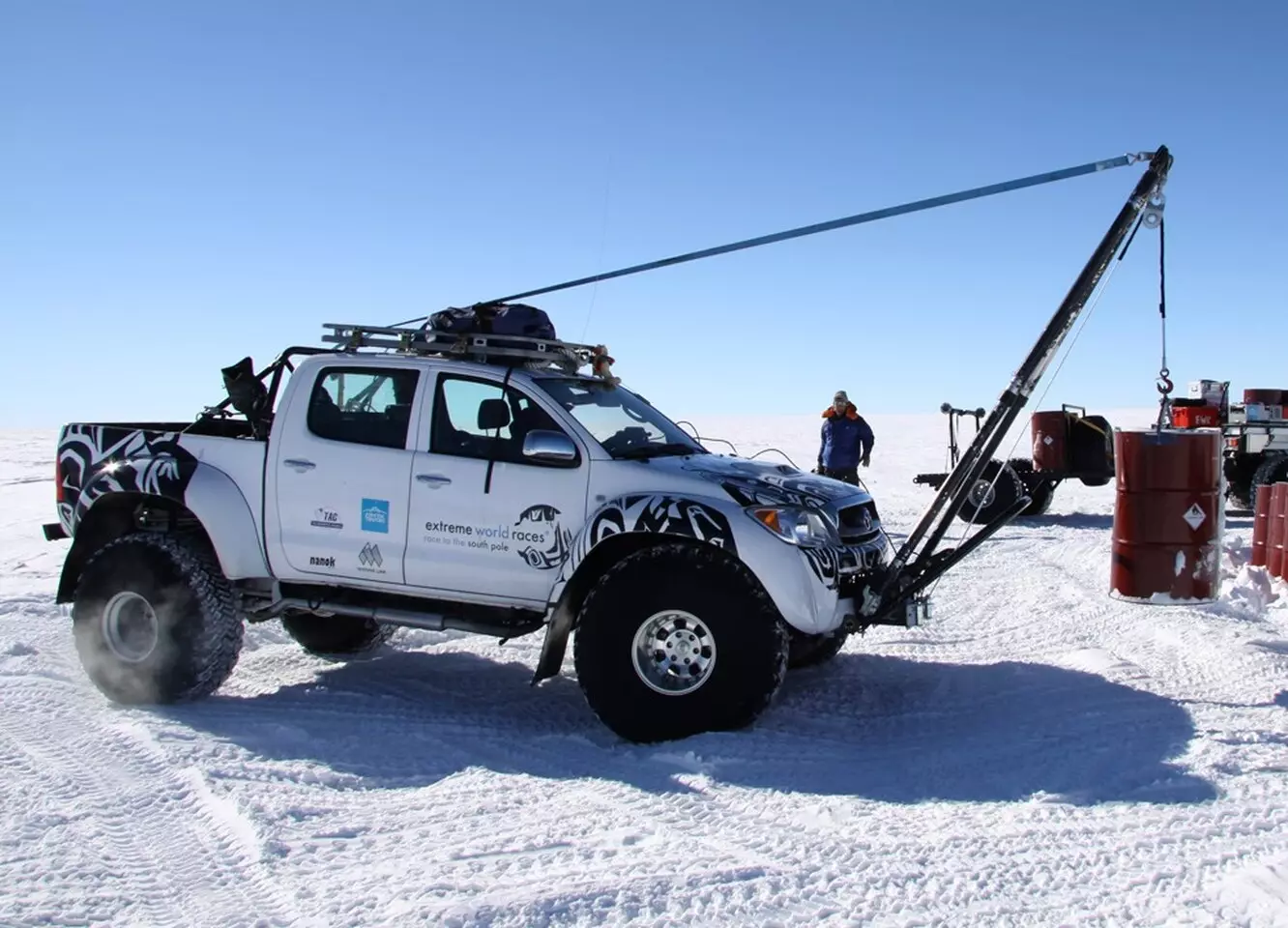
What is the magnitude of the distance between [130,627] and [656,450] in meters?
3.16

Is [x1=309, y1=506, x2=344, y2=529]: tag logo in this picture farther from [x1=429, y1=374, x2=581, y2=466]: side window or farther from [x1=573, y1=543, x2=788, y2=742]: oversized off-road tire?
[x1=573, y1=543, x2=788, y2=742]: oversized off-road tire

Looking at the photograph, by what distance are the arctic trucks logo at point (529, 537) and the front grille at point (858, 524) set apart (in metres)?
1.43

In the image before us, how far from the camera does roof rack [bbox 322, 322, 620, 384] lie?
6283 mm

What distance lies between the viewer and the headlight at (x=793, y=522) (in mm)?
5387

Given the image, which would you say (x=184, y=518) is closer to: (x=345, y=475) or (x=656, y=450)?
(x=345, y=475)

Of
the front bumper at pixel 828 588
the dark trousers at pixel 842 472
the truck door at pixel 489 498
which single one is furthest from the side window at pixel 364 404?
the dark trousers at pixel 842 472

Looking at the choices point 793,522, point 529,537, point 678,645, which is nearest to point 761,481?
point 793,522

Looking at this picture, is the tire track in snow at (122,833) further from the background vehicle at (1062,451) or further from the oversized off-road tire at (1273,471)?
the oversized off-road tire at (1273,471)

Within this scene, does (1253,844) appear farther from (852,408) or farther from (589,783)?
(852,408)

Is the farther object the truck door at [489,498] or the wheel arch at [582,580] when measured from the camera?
Result: the truck door at [489,498]

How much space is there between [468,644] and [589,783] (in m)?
Result: 3.42

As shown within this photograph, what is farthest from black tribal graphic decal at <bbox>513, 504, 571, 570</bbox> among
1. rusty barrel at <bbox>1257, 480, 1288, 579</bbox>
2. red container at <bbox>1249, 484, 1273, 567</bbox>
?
red container at <bbox>1249, 484, 1273, 567</bbox>

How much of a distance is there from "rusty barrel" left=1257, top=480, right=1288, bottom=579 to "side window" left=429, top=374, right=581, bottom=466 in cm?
631

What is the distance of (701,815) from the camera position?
169 inches
